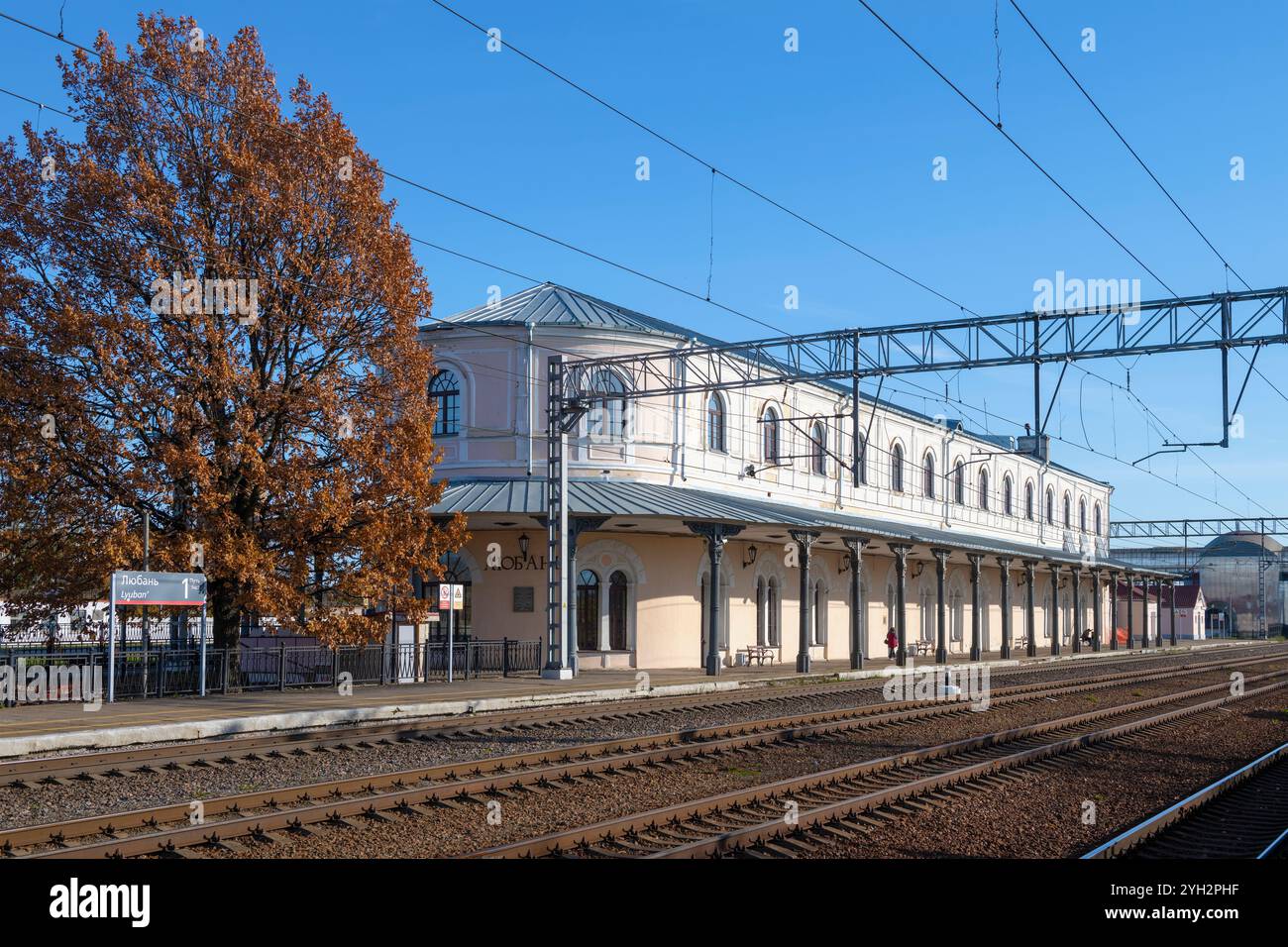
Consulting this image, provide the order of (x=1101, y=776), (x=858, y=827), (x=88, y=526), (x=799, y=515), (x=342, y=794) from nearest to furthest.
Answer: (x=858, y=827) → (x=342, y=794) → (x=1101, y=776) → (x=88, y=526) → (x=799, y=515)

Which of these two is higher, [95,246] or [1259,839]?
[95,246]

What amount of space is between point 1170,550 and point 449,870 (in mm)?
120581

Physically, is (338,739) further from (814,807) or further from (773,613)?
(773,613)

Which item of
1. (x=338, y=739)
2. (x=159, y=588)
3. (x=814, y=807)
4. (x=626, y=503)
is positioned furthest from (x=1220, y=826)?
(x=626, y=503)

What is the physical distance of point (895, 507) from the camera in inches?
1919

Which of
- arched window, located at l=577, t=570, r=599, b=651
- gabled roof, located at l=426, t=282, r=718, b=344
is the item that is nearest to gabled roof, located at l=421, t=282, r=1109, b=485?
gabled roof, located at l=426, t=282, r=718, b=344

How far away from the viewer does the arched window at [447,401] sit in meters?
34.8

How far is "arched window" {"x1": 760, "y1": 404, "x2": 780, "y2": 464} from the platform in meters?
9.81

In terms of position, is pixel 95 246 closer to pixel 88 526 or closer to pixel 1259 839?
pixel 88 526

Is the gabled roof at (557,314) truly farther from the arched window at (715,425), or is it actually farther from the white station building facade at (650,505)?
the arched window at (715,425)

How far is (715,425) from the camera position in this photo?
3772 centimetres

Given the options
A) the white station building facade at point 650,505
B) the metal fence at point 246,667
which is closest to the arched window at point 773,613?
the white station building facade at point 650,505

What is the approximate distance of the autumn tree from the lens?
69.4ft

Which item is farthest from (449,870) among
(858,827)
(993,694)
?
(993,694)
